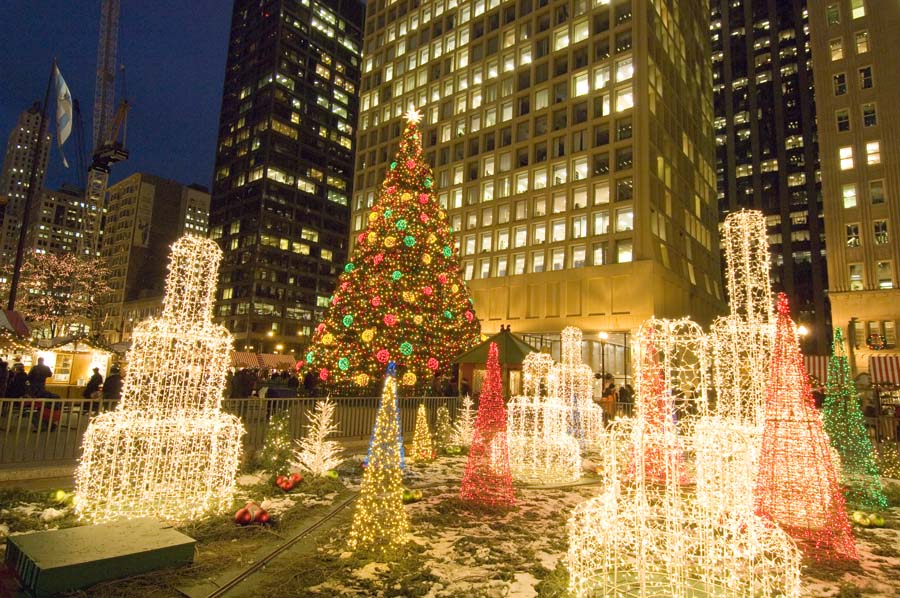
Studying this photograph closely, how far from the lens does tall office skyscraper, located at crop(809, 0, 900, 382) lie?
3312 centimetres

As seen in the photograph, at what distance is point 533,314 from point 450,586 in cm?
3669

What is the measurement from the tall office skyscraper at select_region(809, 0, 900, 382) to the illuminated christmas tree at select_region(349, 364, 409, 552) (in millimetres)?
36738

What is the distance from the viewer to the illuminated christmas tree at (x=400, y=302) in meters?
18.5

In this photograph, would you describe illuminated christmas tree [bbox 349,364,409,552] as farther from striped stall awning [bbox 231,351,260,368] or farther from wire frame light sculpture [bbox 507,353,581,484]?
striped stall awning [bbox 231,351,260,368]

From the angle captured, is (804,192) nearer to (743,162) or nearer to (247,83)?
(743,162)

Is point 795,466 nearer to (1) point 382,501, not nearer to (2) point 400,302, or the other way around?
(1) point 382,501

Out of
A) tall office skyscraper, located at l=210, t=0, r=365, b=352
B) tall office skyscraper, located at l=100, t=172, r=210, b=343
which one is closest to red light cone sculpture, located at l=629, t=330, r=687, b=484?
tall office skyscraper, located at l=210, t=0, r=365, b=352

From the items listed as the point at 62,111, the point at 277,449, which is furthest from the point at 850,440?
the point at 62,111

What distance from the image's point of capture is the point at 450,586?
521 cm

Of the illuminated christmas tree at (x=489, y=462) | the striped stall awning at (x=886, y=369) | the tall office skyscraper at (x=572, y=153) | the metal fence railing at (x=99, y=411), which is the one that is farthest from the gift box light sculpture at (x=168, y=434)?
the tall office skyscraper at (x=572, y=153)

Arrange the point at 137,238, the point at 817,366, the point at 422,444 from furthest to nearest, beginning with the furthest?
the point at 137,238, the point at 817,366, the point at 422,444

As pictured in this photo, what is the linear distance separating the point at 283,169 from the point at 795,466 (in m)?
102

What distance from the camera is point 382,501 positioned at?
635 cm

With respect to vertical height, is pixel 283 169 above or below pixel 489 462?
above
